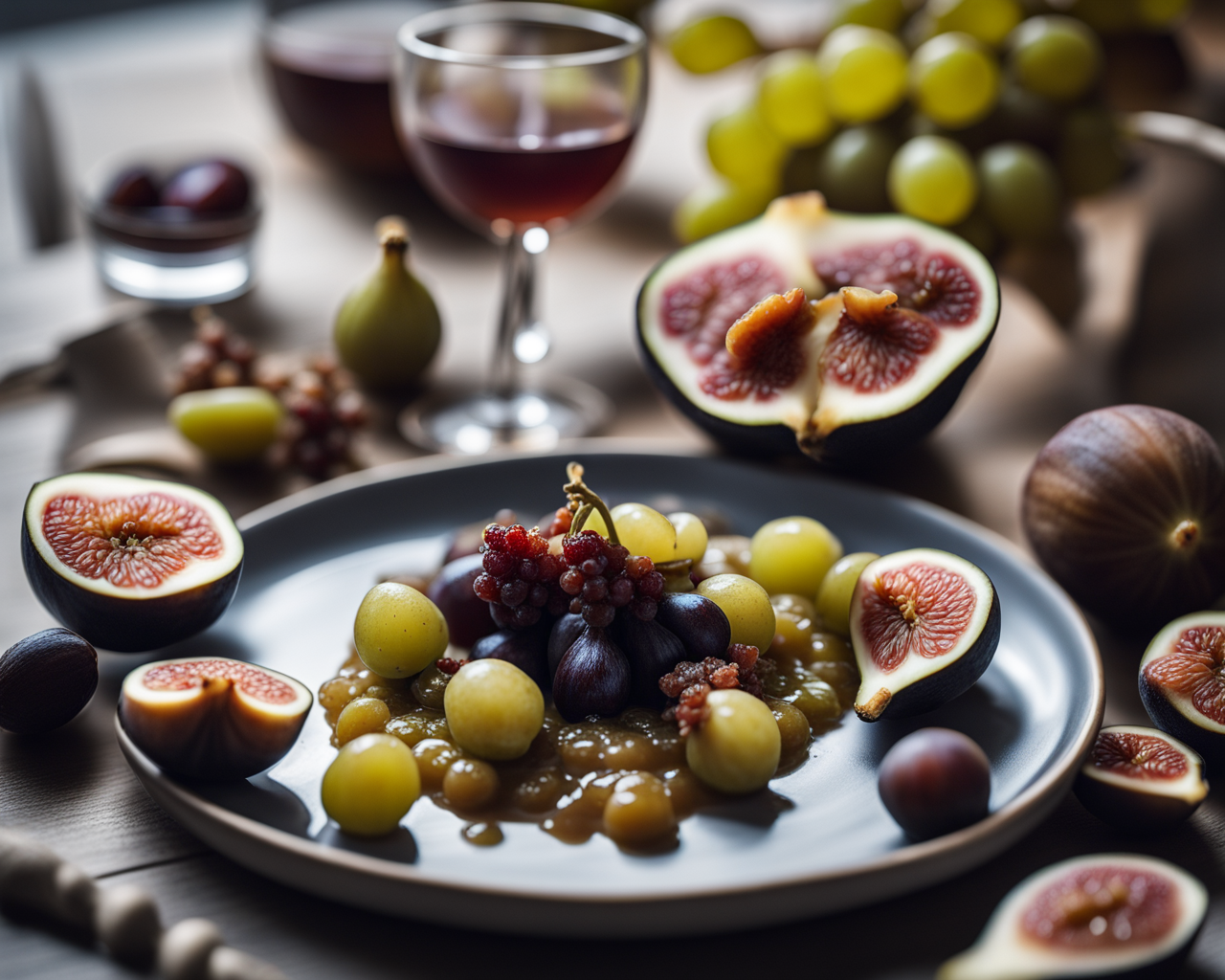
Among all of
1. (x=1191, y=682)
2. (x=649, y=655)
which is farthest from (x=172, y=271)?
(x=1191, y=682)

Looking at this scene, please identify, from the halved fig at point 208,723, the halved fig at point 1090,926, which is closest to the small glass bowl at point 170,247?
the halved fig at point 208,723

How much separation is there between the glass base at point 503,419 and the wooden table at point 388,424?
0.15 ft

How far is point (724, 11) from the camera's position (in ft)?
6.49

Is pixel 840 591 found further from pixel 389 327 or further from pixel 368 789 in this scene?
pixel 389 327

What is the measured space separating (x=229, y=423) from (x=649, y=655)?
0.75 m

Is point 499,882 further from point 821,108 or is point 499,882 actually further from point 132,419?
point 821,108

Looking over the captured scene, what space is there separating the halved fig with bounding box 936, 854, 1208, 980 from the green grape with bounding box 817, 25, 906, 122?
1.21 m

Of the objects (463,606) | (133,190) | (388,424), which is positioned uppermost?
(133,190)

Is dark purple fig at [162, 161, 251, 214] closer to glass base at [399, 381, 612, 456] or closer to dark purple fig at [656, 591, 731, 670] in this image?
glass base at [399, 381, 612, 456]

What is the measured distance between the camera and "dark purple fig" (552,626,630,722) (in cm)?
97

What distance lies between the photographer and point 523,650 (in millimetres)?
1031

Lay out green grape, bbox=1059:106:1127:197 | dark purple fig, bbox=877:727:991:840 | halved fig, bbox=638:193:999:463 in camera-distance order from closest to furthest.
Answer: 1. dark purple fig, bbox=877:727:991:840
2. halved fig, bbox=638:193:999:463
3. green grape, bbox=1059:106:1127:197

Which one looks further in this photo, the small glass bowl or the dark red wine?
the small glass bowl

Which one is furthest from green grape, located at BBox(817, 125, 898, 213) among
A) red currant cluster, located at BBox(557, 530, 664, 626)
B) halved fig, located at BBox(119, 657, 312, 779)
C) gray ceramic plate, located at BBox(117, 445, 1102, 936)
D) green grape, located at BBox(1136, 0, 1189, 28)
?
halved fig, located at BBox(119, 657, 312, 779)
